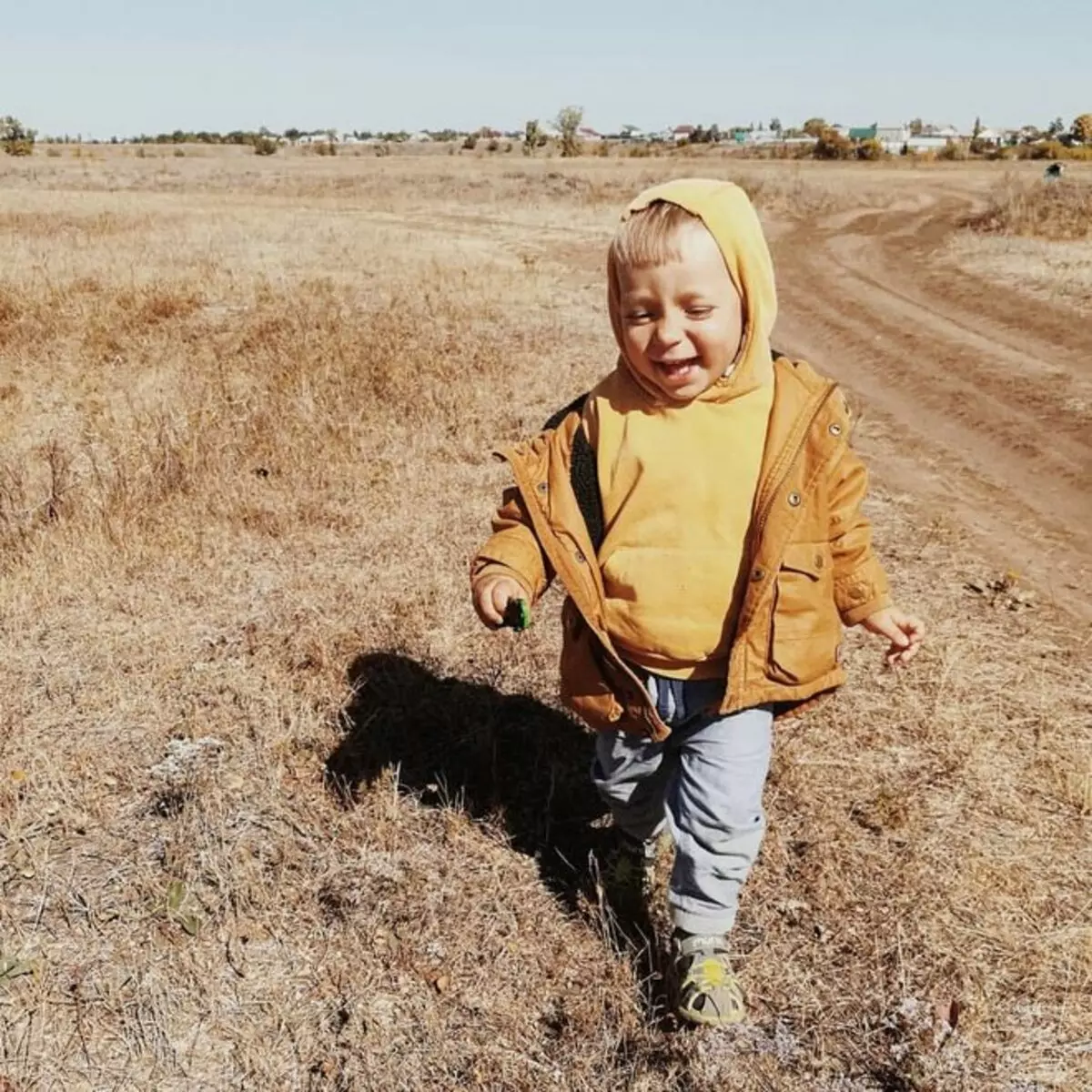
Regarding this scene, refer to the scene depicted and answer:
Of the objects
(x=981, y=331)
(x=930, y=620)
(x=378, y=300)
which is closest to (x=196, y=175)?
(x=378, y=300)

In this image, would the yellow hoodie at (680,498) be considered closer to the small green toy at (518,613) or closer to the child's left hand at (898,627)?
the small green toy at (518,613)

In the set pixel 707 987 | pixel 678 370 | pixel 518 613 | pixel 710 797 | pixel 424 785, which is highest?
pixel 678 370

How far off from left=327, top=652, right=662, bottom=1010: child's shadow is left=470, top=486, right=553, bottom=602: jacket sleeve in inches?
36.8

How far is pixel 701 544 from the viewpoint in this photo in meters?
2.20

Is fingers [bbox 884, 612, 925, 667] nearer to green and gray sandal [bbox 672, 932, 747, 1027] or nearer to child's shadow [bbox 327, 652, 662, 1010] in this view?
green and gray sandal [bbox 672, 932, 747, 1027]

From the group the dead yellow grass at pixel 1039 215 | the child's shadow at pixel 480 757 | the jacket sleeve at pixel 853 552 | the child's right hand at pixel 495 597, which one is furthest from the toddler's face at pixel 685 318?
the dead yellow grass at pixel 1039 215

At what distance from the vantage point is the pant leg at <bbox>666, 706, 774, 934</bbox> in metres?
2.30

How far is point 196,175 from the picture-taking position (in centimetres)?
4378

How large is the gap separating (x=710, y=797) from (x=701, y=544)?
57cm

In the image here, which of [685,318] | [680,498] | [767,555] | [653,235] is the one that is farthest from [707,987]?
[653,235]

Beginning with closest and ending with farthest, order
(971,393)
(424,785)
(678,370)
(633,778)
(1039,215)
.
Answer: (678,370)
(633,778)
(424,785)
(971,393)
(1039,215)

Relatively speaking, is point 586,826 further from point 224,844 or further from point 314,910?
point 224,844

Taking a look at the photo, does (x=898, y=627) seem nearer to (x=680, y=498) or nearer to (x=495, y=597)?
(x=680, y=498)

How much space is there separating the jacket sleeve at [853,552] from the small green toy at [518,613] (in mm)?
702
